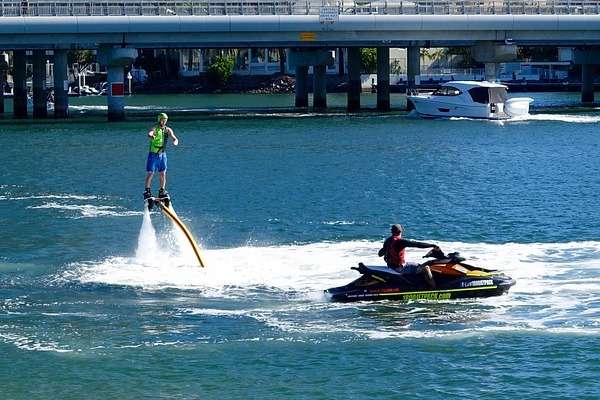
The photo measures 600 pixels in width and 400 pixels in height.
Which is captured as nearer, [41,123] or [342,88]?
[41,123]

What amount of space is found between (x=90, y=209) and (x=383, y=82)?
62.9 metres

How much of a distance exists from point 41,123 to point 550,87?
87.4 m

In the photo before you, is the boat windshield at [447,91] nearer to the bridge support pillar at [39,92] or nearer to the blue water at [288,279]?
the blue water at [288,279]

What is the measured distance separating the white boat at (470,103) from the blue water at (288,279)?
2535 centimetres

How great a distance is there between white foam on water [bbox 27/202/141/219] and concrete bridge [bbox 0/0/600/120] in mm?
40633

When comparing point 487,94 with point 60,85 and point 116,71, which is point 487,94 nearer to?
point 116,71

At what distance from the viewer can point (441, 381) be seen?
24766mm

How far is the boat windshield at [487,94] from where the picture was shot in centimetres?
9238

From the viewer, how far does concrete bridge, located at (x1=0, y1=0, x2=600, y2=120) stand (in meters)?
88.8

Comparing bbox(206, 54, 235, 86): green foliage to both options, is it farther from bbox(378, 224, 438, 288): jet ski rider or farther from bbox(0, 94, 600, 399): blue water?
bbox(378, 224, 438, 288): jet ski rider

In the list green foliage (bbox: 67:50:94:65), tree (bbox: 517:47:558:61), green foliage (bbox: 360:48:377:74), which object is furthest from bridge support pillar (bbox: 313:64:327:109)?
green foliage (bbox: 67:50:94:65)

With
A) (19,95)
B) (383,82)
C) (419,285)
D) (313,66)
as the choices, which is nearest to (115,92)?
(19,95)

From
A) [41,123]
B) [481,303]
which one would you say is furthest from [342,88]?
[481,303]

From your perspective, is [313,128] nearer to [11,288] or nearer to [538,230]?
[538,230]
